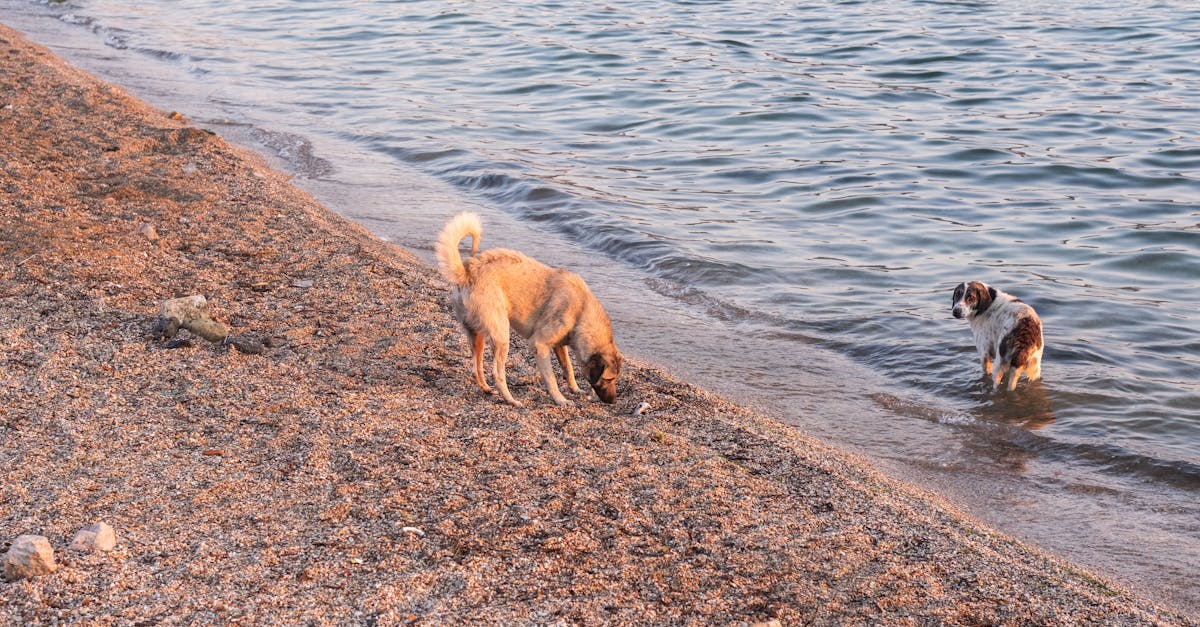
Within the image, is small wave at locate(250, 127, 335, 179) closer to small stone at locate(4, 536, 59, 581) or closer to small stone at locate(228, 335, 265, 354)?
small stone at locate(228, 335, 265, 354)

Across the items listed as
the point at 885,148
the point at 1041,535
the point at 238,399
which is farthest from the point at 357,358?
the point at 885,148

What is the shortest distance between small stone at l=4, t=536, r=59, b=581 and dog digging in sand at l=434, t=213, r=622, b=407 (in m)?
2.80

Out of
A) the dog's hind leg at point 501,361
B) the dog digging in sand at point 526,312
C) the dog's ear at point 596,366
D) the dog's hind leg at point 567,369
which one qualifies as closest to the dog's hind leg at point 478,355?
the dog digging in sand at point 526,312

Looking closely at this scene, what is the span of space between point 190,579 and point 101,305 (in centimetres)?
362

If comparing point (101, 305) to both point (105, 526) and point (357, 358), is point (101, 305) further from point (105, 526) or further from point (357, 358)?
point (105, 526)

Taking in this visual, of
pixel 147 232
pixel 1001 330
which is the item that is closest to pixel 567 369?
pixel 1001 330

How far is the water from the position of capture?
7.87m

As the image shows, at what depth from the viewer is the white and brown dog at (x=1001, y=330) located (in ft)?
27.0

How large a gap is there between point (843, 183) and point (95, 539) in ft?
37.3

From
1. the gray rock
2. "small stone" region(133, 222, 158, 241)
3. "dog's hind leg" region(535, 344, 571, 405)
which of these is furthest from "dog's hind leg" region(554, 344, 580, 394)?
"small stone" region(133, 222, 158, 241)

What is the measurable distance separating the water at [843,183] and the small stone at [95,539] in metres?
4.78

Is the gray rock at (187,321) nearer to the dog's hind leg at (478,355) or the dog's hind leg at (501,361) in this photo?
the dog's hind leg at (478,355)

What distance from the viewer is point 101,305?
7449 mm

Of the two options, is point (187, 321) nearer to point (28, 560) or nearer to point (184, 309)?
point (184, 309)
